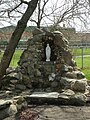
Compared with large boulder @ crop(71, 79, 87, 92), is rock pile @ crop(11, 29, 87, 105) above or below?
above

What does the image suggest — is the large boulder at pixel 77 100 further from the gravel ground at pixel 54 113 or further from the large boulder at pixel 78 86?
the large boulder at pixel 78 86

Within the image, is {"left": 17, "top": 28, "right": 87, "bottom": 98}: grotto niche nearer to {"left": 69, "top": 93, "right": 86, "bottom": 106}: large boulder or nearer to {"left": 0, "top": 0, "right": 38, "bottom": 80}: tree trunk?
{"left": 0, "top": 0, "right": 38, "bottom": 80}: tree trunk

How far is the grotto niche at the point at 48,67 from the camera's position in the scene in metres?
9.35

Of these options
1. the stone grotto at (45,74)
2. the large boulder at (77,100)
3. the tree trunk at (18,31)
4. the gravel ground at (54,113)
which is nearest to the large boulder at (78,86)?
the stone grotto at (45,74)

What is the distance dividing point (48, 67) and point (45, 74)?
0.29 m

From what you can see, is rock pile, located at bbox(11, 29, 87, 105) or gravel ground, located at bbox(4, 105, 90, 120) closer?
gravel ground, located at bbox(4, 105, 90, 120)

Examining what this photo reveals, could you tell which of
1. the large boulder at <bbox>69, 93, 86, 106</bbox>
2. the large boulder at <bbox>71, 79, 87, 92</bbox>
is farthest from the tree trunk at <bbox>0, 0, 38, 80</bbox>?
the large boulder at <bbox>69, 93, 86, 106</bbox>

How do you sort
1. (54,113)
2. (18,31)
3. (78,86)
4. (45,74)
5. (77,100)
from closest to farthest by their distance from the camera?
(54,113) → (77,100) → (78,86) → (18,31) → (45,74)

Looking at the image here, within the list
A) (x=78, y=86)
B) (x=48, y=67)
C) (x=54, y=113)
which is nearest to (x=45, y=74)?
(x=48, y=67)

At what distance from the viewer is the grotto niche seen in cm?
935

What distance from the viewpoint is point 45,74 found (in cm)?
969

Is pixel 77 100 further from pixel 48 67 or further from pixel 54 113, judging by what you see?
pixel 48 67

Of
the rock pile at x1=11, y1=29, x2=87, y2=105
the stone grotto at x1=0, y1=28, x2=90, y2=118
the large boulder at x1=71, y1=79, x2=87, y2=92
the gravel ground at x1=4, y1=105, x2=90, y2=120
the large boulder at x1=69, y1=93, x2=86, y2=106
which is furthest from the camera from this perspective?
the rock pile at x1=11, y1=29, x2=87, y2=105

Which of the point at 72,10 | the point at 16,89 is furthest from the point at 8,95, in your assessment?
the point at 72,10
